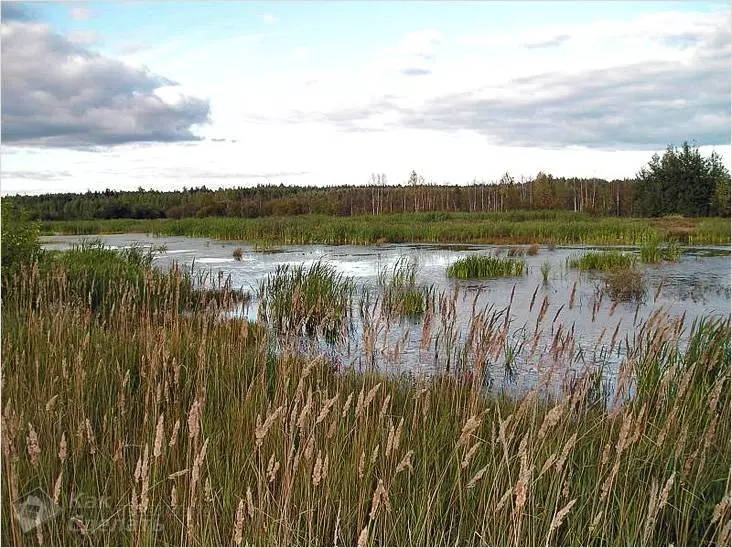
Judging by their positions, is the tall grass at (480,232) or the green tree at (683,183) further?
the green tree at (683,183)

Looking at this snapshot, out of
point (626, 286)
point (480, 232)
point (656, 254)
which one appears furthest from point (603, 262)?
point (480, 232)

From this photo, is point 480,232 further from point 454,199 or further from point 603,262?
point 454,199

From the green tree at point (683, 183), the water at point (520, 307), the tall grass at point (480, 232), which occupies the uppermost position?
the green tree at point (683, 183)

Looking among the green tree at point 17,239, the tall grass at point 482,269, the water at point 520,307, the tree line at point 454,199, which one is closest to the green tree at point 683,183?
the tree line at point 454,199

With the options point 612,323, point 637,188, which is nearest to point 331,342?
point 612,323

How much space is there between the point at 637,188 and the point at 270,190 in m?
34.4

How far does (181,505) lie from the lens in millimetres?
2645

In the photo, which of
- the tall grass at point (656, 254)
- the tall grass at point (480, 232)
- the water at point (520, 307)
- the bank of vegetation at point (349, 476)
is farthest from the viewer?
the tall grass at point (480, 232)

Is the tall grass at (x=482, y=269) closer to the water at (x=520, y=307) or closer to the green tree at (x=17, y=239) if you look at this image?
the water at (x=520, y=307)

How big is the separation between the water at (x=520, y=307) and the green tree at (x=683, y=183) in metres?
11.7

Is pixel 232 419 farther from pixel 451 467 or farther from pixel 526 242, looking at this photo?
pixel 526 242

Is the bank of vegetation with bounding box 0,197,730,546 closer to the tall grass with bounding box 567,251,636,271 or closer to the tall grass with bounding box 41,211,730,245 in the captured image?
the tall grass with bounding box 567,251,636,271

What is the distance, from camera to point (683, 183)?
3092cm

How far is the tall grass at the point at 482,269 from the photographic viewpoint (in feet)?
42.2
